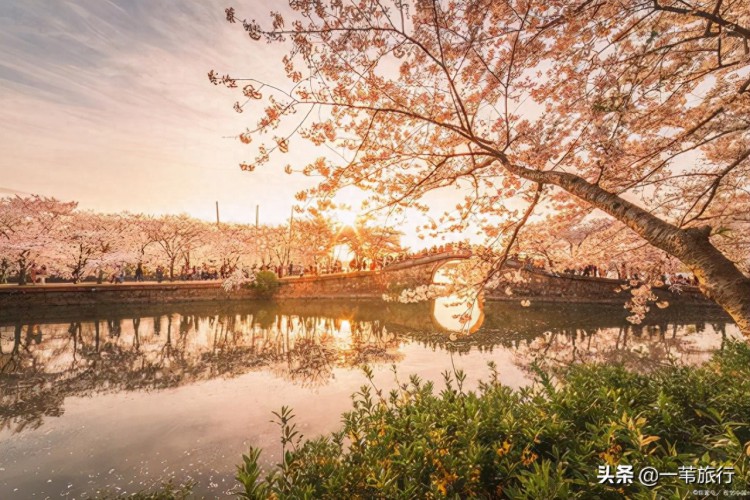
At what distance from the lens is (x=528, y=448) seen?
125 inches

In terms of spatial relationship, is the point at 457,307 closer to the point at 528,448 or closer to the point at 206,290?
the point at 206,290

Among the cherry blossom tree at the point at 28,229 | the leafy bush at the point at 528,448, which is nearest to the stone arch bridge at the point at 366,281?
the cherry blossom tree at the point at 28,229

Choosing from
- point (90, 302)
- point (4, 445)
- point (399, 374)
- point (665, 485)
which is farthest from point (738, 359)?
point (90, 302)

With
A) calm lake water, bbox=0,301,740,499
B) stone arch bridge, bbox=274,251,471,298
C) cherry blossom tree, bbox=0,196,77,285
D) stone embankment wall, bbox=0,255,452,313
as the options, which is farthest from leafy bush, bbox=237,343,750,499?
Answer: cherry blossom tree, bbox=0,196,77,285

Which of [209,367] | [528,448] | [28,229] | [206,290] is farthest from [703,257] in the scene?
[28,229]

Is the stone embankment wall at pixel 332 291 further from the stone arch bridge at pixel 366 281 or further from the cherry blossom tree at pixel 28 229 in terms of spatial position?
the cherry blossom tree at pixel 28 229

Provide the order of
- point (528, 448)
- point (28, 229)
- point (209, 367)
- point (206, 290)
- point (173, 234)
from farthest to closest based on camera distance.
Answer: point (173, 234) → point (206, 290) → point (28, 229) → point (209, 367) → point (528, 448)

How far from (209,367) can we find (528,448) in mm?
12062

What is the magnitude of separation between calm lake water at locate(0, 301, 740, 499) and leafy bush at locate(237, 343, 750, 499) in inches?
70.5

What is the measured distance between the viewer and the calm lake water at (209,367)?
6.41 m

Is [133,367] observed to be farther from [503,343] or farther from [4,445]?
[503,343]

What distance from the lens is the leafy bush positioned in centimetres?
249

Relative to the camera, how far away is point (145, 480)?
5.75m

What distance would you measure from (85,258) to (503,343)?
34.4m
